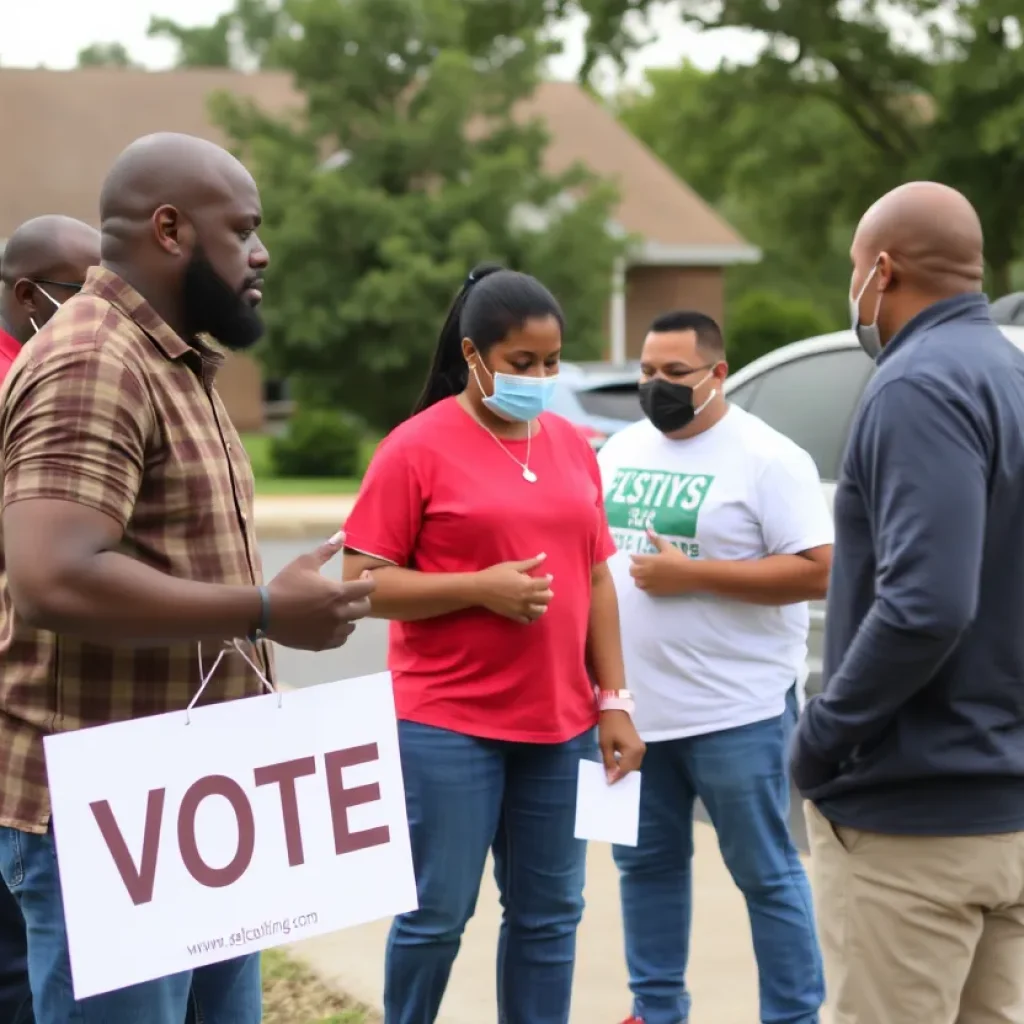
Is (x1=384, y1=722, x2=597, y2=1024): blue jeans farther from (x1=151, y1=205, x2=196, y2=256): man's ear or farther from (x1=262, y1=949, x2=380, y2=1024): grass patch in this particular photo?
(x1=151, y1=205, x2=196, y2=256): man's ear

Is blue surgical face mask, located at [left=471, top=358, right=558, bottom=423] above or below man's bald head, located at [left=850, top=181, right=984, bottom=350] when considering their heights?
below

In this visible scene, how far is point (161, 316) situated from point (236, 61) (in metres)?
75.5

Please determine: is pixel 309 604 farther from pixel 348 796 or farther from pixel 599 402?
pixel 599 402

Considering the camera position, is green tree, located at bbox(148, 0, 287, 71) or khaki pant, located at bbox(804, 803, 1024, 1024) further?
green tree, located at bbox(148, 0, 287, 71)

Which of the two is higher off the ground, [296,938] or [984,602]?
[984,602]

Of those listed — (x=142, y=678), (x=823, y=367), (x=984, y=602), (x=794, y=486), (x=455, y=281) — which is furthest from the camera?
(x=455, y=281)

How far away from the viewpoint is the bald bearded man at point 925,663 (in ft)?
9.13

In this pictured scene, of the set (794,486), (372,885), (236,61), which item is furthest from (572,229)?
(236,61)

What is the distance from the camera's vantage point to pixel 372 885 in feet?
9.19

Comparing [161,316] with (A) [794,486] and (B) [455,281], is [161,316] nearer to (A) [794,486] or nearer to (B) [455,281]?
(A) [794,486]

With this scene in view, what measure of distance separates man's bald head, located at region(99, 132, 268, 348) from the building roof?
106 ft

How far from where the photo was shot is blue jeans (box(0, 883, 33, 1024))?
3.37 metres

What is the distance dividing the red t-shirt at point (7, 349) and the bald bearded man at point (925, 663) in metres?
2.13

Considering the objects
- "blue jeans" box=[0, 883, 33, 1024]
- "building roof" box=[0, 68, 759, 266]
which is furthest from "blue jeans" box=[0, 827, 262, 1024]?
"building roof" box=[0, 68, 759, 266]
